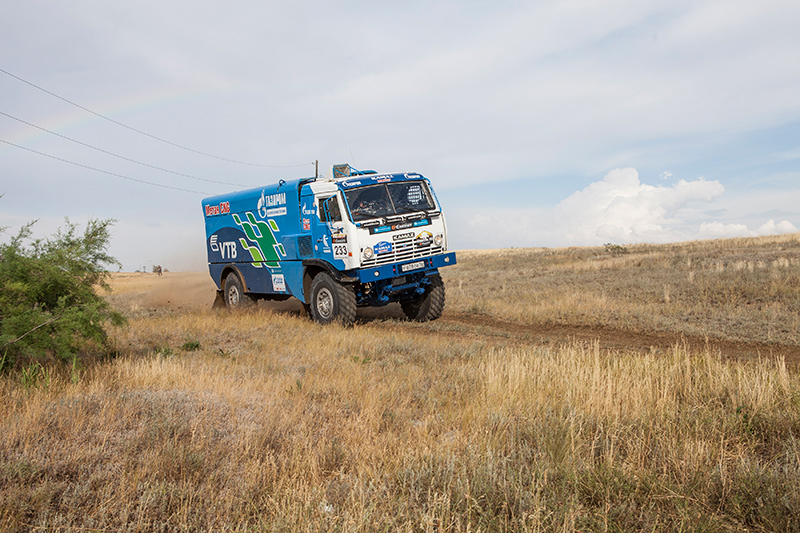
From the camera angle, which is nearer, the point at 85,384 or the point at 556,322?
the point at 85,384

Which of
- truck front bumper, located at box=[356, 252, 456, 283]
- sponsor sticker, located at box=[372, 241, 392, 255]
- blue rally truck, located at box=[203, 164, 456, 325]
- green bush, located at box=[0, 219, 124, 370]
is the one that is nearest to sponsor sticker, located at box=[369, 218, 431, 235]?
blue rally truck, located at box=[203, 164, 456, 325]

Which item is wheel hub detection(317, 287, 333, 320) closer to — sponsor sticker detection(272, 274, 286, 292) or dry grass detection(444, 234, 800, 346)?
sponsor sticker detection(272, 274, 286, 292)

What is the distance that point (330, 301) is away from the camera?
12289 mm

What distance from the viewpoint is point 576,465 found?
3.72 meters

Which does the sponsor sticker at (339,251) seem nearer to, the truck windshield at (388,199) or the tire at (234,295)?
the truck windshield at (388,199)

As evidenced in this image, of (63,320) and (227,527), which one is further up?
(63,320)

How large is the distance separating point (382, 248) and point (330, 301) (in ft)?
6.49

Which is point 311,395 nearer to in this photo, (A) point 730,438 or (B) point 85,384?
(B) point 85,384

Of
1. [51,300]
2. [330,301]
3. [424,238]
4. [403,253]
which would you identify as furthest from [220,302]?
[51,300]

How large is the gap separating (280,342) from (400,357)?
9.18ft

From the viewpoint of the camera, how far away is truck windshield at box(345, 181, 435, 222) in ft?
38.2

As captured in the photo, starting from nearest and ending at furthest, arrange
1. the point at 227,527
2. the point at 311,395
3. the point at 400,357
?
1. the point at 227,527
2. the point at 311,395
3. the point at 400,357

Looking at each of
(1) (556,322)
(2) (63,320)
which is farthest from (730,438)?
(1) (556,322)

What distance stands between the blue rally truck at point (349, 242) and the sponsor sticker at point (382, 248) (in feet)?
0.08
